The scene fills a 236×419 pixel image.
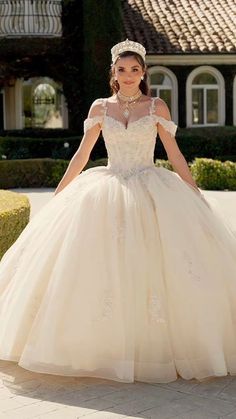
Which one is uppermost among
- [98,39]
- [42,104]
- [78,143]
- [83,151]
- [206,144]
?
[98,39]

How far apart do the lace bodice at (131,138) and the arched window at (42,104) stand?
68.4 feet

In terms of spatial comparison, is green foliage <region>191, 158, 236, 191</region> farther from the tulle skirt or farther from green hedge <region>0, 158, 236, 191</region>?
the tulle skirt

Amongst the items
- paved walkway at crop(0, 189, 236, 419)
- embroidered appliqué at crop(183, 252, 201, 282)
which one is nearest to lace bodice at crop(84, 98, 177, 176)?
embroidered appliqué at crop(183, 252, 201, 282)

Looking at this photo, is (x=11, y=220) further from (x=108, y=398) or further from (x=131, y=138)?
(x=108, y=398)

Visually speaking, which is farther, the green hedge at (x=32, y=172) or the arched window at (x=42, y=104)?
the arched window at (x=42, y=104)

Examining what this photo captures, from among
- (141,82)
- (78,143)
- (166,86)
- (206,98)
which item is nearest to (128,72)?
(141,82)

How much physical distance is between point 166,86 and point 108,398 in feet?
73.8

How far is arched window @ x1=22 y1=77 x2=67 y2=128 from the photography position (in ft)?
87.4

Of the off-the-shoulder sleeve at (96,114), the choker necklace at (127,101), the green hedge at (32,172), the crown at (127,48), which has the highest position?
the crown at (127,48)

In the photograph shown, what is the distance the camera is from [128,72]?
17.3 feet

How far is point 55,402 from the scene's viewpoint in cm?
448

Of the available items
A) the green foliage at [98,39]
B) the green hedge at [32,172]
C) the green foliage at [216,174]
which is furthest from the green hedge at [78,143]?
the green foliage at [216,174]

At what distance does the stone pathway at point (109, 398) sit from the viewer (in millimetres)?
4293

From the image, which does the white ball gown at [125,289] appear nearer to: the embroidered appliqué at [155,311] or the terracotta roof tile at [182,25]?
the embroidered appliqué at [155,311]
